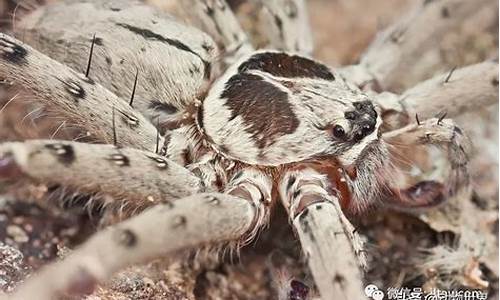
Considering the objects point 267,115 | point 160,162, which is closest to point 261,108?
point 267,115

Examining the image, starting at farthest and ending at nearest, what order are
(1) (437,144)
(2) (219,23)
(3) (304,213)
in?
(2) (219,23), (1) (437,144), (3) (304,213)

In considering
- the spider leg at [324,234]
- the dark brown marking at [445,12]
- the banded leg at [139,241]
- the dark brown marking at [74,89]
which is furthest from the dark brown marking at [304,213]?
the dark brown marking at [445,12]

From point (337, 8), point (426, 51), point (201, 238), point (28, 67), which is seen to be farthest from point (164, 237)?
point (337, 8)

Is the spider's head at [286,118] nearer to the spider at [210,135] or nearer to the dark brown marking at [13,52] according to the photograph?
the spider at [210,135]

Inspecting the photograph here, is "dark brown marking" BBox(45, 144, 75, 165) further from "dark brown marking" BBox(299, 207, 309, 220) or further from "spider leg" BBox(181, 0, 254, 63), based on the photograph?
"spider leg" BBox(181, 0, 254, 63)

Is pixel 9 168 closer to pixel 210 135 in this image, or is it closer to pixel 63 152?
pixel 63 152
